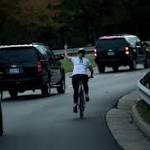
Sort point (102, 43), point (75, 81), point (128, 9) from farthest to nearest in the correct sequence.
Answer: point (128, 9), point (102, 43), point (75, 81)

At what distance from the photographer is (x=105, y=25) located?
281 feet

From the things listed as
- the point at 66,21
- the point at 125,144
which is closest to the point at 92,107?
the point at 125,144

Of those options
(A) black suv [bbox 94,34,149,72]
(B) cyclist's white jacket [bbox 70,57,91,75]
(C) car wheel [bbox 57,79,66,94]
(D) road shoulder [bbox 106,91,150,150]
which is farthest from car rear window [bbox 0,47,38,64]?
(A) black suv [bbox 94,34,149,72]

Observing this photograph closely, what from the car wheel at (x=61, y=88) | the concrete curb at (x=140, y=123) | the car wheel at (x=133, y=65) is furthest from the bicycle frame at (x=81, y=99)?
the car wheel at (x=133, y=65)

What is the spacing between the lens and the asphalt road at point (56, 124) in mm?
14055

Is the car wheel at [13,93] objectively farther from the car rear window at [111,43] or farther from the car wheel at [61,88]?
the car rear window at [111,43]

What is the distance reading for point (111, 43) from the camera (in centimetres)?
4244

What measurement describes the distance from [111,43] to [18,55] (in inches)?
650

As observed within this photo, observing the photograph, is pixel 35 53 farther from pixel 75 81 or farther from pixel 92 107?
pixel 75 81

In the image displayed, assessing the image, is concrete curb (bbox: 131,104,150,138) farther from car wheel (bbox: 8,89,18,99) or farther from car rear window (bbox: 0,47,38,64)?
car wheel (bbox: 8,89,18,99)

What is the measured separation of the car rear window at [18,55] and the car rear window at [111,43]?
16.0m

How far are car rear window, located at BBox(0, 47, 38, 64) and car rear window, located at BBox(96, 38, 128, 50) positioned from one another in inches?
632

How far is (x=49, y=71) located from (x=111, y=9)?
55.9m

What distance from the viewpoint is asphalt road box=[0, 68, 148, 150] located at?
14055 millimetres
